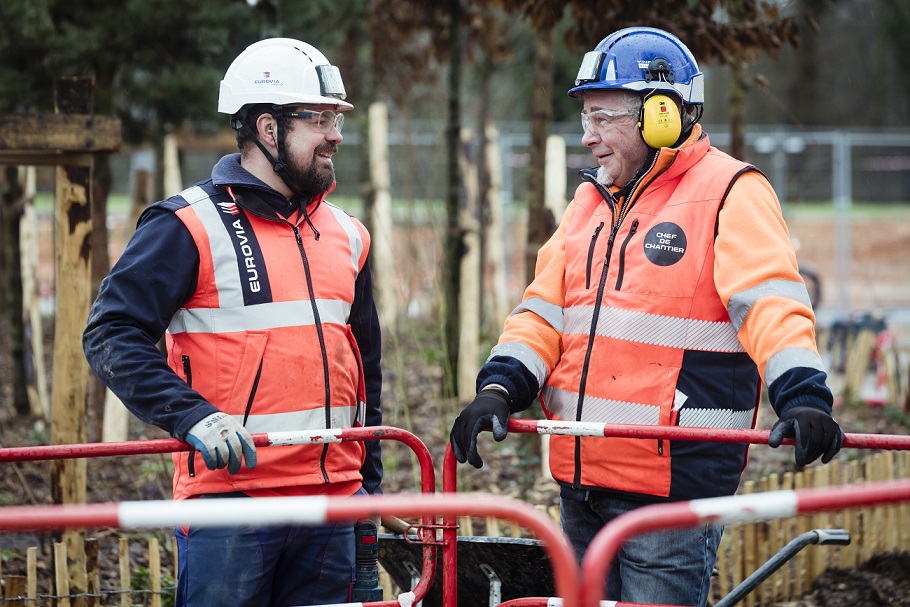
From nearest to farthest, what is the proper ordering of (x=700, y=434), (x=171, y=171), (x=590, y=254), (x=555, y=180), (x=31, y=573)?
(x=700, y=434) → (x=590, y=254) → (x=31, y=573) → (x=555, y=180) → (x=171, y=171)

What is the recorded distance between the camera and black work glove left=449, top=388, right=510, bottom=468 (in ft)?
10.3

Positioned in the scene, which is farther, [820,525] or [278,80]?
[820,525]

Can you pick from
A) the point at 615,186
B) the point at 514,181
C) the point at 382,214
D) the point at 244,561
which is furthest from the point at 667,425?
the point at 514,181

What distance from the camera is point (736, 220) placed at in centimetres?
300

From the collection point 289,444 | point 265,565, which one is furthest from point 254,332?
point 265,565

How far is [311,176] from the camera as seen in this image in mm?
3361

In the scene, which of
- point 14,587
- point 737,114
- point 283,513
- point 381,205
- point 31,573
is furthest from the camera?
point 381,205

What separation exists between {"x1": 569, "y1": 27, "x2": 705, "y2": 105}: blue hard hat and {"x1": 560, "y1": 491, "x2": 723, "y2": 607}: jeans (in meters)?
1.29

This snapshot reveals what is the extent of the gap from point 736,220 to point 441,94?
15.9m

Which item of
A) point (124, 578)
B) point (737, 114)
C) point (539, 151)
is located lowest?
point (124, 578)

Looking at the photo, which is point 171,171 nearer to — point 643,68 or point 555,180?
point 555,180

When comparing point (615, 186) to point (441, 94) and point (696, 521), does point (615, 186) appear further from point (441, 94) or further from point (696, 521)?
point (441, 94)

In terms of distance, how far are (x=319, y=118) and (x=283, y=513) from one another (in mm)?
1703

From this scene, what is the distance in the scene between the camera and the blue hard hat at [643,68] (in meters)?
3.30
